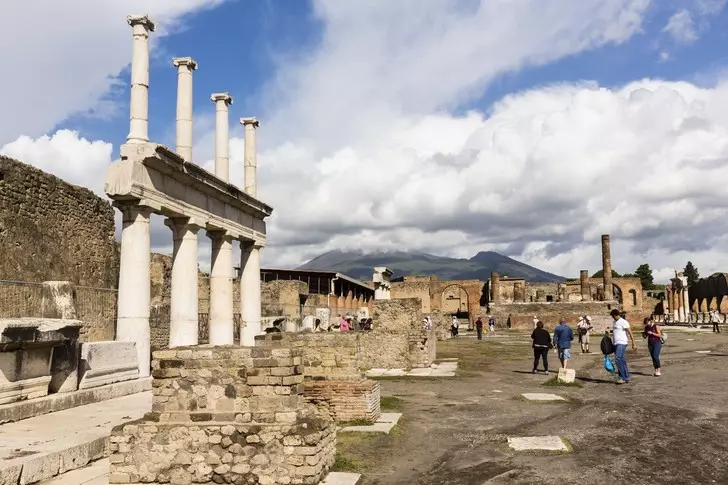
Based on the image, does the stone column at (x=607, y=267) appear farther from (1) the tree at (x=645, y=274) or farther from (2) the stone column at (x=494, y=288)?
(1) the tree at (x=645, y=274)

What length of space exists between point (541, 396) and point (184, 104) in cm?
1085

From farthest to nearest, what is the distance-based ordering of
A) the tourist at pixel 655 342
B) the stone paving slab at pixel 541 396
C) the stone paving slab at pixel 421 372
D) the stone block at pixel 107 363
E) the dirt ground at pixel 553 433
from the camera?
the stone paving slab at pixel 421 372 < the tourist at pixel 655 342 < the stone paving slab at pixel 541 396 < the stone block at pixel 107 363 < the dirt ground at pixel 553 433

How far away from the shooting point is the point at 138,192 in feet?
40.4

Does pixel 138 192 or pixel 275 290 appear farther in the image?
pixel 275 290

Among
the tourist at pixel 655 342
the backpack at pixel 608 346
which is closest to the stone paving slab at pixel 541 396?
the backpack at pixel 608 346

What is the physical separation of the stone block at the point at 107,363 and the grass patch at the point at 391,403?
4.37m

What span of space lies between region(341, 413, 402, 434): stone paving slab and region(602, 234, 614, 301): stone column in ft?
189

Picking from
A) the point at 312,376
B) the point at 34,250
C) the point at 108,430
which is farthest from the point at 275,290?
the point at 108,430

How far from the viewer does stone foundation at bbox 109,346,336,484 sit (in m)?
5.39

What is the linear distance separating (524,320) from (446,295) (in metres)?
25.3

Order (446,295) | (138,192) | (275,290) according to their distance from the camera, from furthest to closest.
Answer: (446,295), (275,290), (138,192)

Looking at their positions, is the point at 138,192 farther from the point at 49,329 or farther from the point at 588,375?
the point at 588,375

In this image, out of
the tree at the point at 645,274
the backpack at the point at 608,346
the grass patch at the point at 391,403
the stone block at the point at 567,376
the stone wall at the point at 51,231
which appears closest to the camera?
the grass patch at the point at 391,403

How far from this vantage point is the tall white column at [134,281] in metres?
12.4
